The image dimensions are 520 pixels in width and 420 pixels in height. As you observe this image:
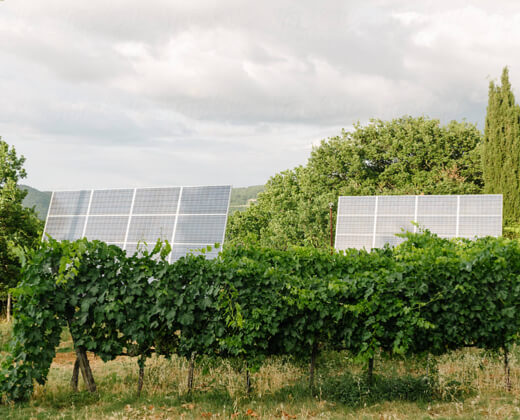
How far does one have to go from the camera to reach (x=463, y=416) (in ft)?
19.5

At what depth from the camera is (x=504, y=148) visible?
2564cm

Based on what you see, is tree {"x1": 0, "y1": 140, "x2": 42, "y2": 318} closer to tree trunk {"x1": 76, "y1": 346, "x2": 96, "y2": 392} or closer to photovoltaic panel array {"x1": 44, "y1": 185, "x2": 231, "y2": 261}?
photovoltaic panel array {"x1": 44, "y1": 185, "x2": 231, "y2": 261}

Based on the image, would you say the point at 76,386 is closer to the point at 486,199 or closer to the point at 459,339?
the point at 459,339

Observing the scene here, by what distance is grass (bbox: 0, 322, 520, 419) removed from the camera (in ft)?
20.5

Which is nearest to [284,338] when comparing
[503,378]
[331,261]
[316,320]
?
[316,320]

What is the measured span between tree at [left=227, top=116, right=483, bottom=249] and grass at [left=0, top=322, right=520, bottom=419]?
74.6 feet

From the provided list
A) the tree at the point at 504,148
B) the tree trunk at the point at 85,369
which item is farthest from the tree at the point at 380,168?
the tree trunk at the point at 85,369

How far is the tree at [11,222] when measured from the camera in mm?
16811

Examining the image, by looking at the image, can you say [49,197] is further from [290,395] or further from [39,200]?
[290,395]

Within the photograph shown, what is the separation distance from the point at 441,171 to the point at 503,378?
2711 centimetres

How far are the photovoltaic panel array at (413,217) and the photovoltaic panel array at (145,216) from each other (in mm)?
5274

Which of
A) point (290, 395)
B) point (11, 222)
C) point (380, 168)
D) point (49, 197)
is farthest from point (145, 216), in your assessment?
point (49, 197)

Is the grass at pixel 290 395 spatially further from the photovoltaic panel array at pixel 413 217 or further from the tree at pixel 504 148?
the tree at pixel 504 148

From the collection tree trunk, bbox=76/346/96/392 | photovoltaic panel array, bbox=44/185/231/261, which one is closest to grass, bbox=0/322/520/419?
tree trunk, bbox=76/346/96/392
